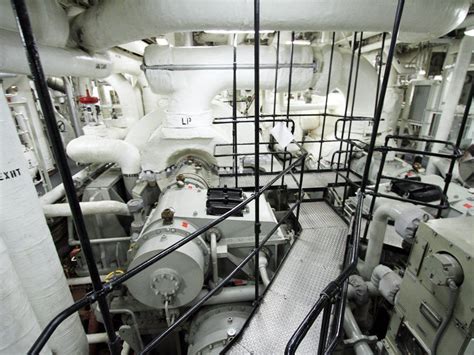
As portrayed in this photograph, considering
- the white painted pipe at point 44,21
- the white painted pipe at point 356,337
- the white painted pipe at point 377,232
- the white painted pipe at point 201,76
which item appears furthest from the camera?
the white painted pipe at point 201,76

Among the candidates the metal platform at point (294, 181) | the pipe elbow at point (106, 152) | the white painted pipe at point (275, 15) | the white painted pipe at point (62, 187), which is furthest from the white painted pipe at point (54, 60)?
the metal platform at point (294, 181)

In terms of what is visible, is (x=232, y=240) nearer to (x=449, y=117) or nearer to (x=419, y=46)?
(x=449, y=117)

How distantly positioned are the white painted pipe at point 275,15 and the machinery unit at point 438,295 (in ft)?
5.64

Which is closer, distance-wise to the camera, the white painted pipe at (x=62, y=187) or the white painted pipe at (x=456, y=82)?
the white painted pipe at (x=62, y=187)

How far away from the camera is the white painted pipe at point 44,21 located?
1.47 m

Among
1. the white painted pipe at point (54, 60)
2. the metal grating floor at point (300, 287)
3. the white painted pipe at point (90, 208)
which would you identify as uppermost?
the white painted pipe at point (54, 60)

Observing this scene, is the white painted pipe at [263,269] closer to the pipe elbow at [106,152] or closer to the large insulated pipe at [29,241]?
the large insulated pipe at [29,241]

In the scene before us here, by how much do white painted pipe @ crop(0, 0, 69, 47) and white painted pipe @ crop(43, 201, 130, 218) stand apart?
184 centimetres

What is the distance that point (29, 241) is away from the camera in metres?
1.53

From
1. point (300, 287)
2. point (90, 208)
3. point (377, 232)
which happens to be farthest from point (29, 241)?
point (377, 232)

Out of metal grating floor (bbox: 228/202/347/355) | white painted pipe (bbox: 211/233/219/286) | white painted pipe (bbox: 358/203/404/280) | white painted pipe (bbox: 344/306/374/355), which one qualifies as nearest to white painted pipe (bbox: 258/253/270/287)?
metal grating floor (bbox: 228/202/347/355)

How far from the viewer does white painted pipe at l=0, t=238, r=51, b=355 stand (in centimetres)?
134

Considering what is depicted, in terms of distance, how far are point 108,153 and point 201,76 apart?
205 centimetres

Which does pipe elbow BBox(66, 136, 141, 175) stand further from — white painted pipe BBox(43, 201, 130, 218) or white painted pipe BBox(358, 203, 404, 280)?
white painted pipe BBox(358, 203, 404, 280)
